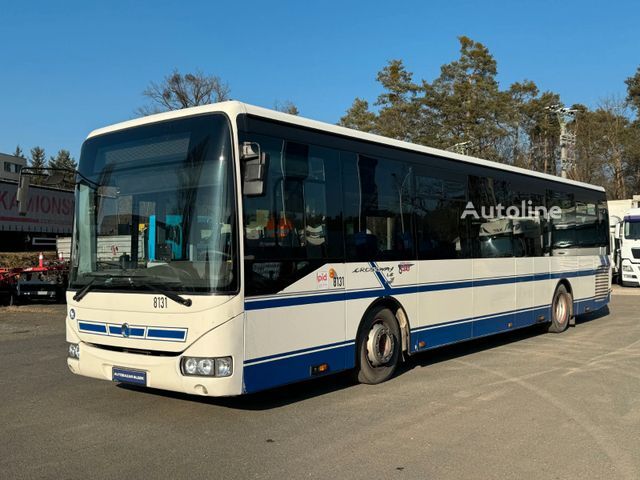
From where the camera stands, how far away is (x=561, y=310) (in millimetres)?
12688

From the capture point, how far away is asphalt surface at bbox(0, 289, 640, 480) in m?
4.82

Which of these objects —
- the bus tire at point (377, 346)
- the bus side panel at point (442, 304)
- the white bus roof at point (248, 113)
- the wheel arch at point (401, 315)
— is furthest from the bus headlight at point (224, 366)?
the bus side panel at point (442, 304)

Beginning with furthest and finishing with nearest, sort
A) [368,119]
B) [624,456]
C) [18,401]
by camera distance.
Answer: [368,119] < [18,401] < [624,456]

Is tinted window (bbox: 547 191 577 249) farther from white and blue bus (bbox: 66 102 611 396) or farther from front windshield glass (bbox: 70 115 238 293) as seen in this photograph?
front windshield glass (bbox: 70 115 238 293)

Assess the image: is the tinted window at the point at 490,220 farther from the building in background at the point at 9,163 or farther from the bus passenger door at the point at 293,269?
the building in background at the point at 9,163

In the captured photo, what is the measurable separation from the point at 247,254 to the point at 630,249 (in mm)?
23368

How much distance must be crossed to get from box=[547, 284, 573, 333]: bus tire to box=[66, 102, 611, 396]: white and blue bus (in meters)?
4.56

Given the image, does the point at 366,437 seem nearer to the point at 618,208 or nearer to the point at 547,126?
the point at 618,208

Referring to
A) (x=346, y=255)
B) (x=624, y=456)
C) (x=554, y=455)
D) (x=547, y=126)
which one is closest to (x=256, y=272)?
(x=346, y=255)

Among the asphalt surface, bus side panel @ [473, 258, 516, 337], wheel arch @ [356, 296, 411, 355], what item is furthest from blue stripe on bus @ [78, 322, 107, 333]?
bus side panel @ [473, 258, 516, 337]

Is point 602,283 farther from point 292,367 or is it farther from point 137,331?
point 137,331

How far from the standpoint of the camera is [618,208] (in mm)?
29406

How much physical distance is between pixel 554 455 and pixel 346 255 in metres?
3.11

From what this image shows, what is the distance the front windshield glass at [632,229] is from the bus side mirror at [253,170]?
76.1ft
